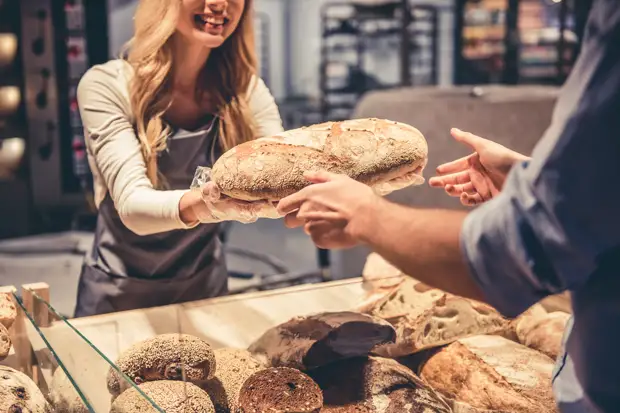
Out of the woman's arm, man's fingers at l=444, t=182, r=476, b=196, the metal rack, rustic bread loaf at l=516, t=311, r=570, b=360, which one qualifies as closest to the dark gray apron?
the woman's arm

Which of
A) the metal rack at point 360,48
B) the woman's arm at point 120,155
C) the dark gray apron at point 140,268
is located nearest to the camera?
the woman's arm at point 120,155

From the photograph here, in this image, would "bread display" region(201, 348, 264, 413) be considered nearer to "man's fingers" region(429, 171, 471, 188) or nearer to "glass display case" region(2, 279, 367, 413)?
"glass display case" region(2, 279, 367, 413)

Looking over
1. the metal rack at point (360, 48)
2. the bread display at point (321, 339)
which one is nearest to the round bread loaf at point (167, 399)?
the bread display at point (321, 339)

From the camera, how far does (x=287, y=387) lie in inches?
38.2

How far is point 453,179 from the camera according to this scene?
1236 millimetres

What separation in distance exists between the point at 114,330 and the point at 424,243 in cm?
75

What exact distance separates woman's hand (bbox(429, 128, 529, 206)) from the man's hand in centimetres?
40

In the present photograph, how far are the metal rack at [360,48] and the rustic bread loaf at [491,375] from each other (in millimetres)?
3805

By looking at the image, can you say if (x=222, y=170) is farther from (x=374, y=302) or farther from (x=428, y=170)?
(x=428, y=170)

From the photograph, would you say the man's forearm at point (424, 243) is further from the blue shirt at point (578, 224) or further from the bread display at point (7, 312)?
the bread display at point (7, 312)

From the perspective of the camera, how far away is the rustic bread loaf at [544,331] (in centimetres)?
114

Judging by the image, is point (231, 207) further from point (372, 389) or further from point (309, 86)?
point (309, 86)

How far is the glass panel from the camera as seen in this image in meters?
0.92

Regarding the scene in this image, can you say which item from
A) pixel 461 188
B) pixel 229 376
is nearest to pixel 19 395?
pixel 229 376
